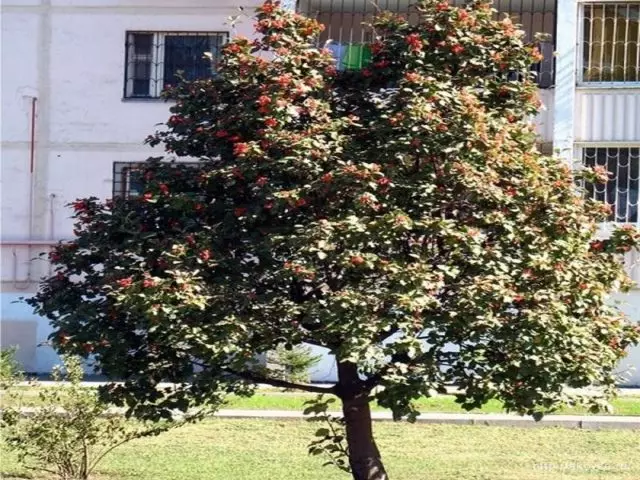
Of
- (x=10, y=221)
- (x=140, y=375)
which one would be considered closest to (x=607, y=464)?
(x=140, y=375)

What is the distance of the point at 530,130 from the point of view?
8.19 meters

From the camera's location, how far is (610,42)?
18859mm

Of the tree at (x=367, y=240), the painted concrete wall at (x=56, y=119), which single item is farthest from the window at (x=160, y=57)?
the tree at (x=367, y=240)

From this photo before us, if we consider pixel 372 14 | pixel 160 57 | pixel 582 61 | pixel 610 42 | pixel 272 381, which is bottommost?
pixel 272 381

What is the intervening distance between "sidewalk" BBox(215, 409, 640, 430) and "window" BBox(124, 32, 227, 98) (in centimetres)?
832

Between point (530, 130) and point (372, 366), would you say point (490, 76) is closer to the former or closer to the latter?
point (530, 130)

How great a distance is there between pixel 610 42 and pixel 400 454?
9.49 metres

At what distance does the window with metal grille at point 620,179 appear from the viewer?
18484 mm

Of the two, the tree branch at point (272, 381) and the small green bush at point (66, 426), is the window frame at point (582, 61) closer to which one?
the small green bush at point (66, 426)

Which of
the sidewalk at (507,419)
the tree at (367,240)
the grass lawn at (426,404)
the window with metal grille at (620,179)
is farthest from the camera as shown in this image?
the window with metal grille at (620,179)

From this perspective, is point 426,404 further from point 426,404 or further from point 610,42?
point 610,42

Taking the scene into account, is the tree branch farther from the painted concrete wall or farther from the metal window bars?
the painted concrete wall

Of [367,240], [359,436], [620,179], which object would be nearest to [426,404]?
[620,179]

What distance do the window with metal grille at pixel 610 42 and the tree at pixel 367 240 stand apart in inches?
437
